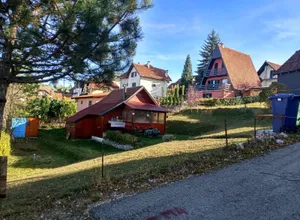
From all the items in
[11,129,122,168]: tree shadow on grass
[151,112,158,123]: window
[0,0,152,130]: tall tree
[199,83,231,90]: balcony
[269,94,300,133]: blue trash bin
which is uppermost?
[199,83,231,90]: balcony

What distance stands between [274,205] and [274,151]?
356cm

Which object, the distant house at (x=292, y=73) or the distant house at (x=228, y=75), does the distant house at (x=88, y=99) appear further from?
the distant house at (x=292, y=73)

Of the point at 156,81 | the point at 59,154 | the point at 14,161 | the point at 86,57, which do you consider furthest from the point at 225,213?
the point at 156,81

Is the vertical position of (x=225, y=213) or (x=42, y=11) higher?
(x=42, y=11)

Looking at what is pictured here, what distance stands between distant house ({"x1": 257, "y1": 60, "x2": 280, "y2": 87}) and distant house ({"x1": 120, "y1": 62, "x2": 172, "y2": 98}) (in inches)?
587

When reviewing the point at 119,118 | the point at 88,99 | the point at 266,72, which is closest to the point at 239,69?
the point at 266,72

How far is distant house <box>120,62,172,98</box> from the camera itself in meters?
41.4

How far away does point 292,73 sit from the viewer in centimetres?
2373

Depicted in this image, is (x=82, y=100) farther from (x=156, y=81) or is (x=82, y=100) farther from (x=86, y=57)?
(x=86, y=57)

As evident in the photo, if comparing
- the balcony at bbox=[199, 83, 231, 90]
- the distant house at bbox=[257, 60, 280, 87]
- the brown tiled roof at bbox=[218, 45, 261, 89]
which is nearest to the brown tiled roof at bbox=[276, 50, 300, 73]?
the brown tiled roof at bbox=[218, 45, 261, 89]

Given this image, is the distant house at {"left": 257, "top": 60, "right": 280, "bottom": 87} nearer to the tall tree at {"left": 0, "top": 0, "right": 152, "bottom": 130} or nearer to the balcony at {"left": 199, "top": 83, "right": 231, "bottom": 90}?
the balcony at {"left": 199, "top": 83, "right": 231, "bottom": 90}

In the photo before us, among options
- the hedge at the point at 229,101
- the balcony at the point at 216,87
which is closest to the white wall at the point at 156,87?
the balcony at the point at 216,87

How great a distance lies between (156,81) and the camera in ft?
141

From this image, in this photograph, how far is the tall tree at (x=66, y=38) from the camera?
20.1 feet
